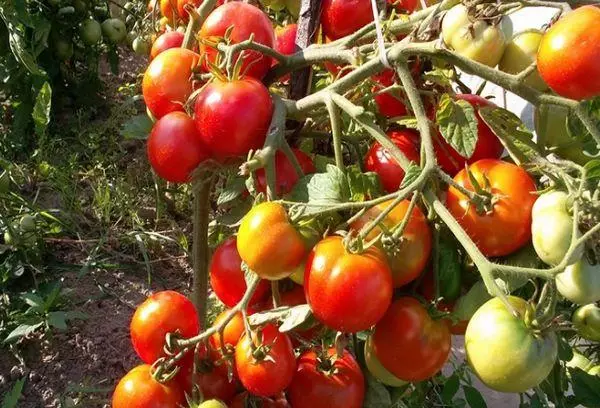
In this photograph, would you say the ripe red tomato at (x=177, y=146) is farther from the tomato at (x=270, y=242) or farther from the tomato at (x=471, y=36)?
the tomato at (x=471, y=36)

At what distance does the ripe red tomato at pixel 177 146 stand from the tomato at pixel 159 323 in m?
0.17

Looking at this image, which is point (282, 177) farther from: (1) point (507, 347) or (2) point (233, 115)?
(1) point (507, 347)

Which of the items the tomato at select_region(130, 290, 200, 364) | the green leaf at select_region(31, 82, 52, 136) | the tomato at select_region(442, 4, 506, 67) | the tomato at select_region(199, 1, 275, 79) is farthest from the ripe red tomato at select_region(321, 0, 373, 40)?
the green leaf at select_region(31, 82, 52, 136)

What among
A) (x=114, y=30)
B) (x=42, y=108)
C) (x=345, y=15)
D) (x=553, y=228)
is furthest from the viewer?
(x=114, y=30)

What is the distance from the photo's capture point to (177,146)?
88 cm

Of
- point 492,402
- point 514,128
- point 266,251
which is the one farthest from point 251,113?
point 492,402

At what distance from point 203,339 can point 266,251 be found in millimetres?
184

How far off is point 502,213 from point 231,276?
0.36 meters

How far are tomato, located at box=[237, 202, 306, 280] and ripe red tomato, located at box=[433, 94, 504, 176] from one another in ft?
0.75

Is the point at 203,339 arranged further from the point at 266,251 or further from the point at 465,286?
the point at 465,286

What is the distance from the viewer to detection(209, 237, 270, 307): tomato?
2.91 ft

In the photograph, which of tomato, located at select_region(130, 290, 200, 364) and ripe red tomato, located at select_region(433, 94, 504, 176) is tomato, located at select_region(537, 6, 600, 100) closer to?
ripe red tomato, located at select_region(433, 94, 504, 176)

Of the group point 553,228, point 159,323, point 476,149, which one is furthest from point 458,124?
point 159,323

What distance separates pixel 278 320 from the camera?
82cm
